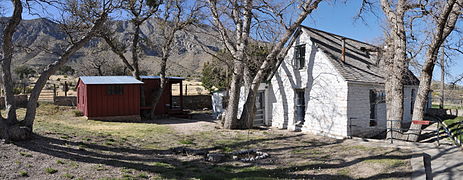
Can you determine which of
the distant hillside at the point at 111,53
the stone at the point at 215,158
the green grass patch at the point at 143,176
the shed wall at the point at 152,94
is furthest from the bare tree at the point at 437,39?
the shed wall at the point at 152,94

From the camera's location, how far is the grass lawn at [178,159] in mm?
6820

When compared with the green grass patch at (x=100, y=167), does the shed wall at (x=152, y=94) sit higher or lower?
higher

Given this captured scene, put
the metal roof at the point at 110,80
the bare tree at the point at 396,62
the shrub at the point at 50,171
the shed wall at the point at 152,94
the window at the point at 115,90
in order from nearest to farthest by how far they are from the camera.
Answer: the shrub at the point at 50,171 → the bare tree at the point at 396,62 → the metal roof at the point at 110,80 → the window at the point at 115,90 → the shed wall at the point at 152,94

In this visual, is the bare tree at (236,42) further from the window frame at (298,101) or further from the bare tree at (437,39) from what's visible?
the bare tree at (437,39)

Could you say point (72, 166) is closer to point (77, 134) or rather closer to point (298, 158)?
point (77, 134)

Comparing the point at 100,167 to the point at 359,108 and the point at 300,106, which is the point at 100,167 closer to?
the point at 300,106

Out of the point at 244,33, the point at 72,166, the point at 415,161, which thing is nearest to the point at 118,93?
the point at 244,33

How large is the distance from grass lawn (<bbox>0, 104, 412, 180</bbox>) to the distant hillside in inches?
137

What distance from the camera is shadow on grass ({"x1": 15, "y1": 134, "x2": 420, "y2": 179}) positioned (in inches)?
277

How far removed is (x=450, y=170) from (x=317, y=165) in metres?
2.94

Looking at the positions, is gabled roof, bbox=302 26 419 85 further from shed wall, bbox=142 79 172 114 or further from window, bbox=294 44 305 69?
shed wall, bbox=142 79 172 114

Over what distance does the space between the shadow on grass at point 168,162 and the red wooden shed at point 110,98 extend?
309 inches

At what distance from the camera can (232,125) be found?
48.4 feet

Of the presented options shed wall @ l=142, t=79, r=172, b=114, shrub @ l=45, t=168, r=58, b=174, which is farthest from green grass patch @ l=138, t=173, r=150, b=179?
shed wall @ l=142, t=79, r=172, b=114
